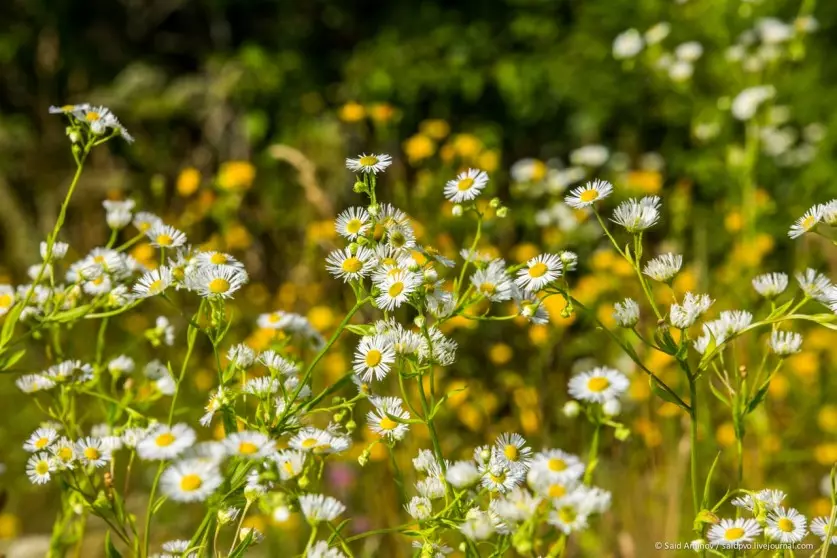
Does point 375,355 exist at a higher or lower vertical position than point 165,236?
lower

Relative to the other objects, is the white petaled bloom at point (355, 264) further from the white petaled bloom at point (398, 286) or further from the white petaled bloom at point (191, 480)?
the white petaled bloom at point (191, 480)

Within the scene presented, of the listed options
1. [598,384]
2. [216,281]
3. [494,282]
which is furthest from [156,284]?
[598,384]

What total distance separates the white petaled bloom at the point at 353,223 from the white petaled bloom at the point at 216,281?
13 cm

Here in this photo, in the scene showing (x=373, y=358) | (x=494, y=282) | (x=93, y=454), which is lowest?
(x=93, y=454)

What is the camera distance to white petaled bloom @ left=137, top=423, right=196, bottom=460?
0.76 metres

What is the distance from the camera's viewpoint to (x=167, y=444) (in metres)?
0.78

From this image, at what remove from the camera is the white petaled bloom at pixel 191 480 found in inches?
28.1

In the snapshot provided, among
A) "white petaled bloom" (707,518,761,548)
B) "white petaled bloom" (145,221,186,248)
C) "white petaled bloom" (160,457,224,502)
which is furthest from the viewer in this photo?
"white petaled bloom" (145,221,186,248)

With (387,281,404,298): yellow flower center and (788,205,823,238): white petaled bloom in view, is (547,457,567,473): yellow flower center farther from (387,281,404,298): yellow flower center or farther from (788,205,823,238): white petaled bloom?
(788,205,823,238): white petaled bloom

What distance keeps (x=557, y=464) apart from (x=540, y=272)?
302mm

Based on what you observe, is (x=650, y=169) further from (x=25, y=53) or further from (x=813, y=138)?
(x=25, y=53)

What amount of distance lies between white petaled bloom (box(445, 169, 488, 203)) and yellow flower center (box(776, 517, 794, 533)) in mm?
516

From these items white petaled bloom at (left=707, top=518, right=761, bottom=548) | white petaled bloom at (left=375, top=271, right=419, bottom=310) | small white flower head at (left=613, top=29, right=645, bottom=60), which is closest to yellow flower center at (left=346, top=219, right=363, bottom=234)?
white petaled bloom at (left=375, top=271, right=419, bottom=310)

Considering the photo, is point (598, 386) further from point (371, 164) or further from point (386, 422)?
point (371, 164)
